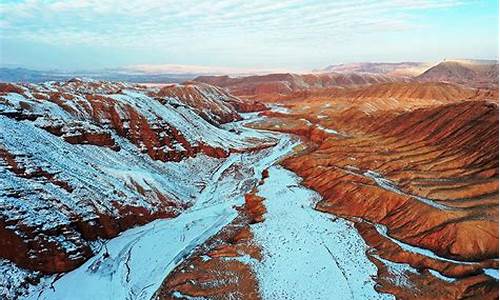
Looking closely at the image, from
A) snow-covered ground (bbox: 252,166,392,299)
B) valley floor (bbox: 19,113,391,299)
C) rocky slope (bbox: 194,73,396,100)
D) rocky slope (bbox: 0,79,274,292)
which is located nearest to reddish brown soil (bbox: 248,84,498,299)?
snow-covered ground (bbox: 252,166,392,299)

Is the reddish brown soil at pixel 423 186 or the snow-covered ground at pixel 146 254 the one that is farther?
the reddish brown soil at pixel 423 186

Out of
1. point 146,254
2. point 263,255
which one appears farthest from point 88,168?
point 263,255

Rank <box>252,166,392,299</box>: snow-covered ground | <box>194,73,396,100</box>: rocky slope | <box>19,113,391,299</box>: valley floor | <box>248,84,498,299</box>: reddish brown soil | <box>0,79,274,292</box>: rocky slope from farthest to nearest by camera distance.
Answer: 1. <box>194,73,396,100</box>: rocky slope
2. <box>0,79,274,292</box>: rocky slope
3. <box>248,84,498,299</box>: reddish brown soil
4. <box>19,113,391,299</box>: valley floor
5. <box>252,166,392,299</box>: snow-covered ground

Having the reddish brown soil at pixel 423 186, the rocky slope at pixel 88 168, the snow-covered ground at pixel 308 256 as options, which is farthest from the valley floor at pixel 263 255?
the reddish brown soil at pixel 423 186

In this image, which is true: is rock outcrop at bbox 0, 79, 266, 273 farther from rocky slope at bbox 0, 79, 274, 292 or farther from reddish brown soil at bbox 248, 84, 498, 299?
reddish brown soil at bbox 248, 84, 498, 299

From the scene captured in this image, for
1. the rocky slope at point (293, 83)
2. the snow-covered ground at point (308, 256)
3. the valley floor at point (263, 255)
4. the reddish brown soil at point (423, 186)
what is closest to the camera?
the snow-covered ground at point (308, 256)

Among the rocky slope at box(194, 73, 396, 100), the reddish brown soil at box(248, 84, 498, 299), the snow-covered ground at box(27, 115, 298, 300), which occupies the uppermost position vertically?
the reddish brown soil at box(248, 84, 498, 299)

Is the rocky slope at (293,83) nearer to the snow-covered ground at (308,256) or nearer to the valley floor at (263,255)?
the valley floor at (263,255)

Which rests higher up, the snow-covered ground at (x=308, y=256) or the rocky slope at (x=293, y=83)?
the snow-covered ground at (x=308, y=256)
